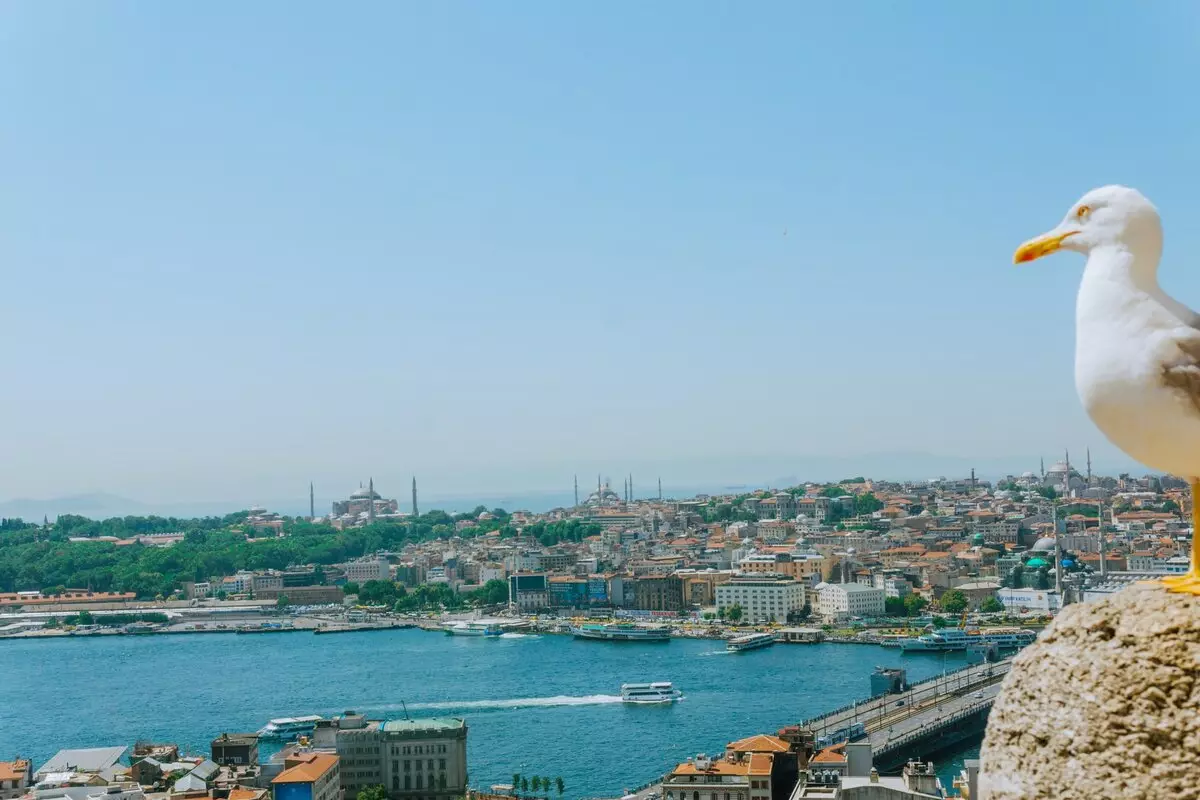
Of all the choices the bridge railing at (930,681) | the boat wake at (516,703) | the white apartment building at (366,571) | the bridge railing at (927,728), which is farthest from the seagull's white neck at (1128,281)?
the white apartment building at (366,571)

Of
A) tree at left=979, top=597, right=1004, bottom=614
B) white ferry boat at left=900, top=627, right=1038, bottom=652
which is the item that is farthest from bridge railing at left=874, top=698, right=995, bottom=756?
tree at left=979, top=597, right=1004, bottom=614

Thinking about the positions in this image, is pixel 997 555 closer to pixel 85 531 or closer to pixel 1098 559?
pixel 1098 559

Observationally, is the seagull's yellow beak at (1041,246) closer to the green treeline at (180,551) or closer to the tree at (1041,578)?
the tree at (1041,578)

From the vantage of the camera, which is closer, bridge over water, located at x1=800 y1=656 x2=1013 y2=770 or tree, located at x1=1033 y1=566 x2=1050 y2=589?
bridge over water, located at x1=800 y1=656 x2=1013 y2=770

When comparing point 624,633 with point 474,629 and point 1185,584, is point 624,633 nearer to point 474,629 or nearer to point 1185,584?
point 474,629

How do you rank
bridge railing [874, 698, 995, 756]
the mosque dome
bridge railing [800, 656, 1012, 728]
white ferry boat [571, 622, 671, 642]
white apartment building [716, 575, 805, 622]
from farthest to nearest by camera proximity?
the mosque dome → white apartment building [716, 575, 805, 622] → white ferry boat [571, 622, 671, 642] → bridge railing [800, 656, 1012, 728] → bridge railing [874, 698, 995, 756]

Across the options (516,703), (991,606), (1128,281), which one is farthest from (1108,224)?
(991,606)

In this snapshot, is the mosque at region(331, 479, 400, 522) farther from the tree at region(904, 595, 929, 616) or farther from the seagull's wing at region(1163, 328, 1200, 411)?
the seagull's wing at region(1163, 328, 1200, 411)
